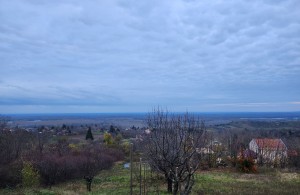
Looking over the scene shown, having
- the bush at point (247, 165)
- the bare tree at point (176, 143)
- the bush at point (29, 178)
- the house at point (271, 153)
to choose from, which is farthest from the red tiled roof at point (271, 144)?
the bare tree at point (176, 143)

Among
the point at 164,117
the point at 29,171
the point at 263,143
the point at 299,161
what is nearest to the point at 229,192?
the point at 164,117

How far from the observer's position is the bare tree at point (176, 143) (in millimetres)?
12398

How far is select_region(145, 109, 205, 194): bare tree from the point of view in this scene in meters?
12.4

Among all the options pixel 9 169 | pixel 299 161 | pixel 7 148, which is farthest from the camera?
pixel 299 161

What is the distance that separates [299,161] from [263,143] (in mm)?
5936

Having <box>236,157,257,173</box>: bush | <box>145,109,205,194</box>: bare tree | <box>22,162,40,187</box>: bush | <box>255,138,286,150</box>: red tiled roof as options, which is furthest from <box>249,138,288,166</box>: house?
<box>145,109,205,194</box>: bare tree

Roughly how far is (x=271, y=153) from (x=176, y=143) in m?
31.5

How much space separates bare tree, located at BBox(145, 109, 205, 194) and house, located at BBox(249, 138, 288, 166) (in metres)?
27.5

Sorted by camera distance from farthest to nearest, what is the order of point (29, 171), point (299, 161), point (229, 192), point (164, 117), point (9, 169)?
point (299, 161), point (9, 169), point (29, 171), point (229, 192), point (164, 117)

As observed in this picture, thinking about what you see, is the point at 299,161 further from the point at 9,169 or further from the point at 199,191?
the point at 9,169

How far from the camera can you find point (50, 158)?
30.3 metres

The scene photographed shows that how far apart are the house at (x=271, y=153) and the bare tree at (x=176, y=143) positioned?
2748 centimetres

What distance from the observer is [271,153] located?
40.6 metres

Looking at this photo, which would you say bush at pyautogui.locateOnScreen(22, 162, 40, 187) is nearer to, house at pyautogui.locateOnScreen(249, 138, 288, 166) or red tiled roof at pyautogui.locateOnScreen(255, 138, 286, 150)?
house at pyautogui.locateOnScreen(249, 138, 288, 166)
